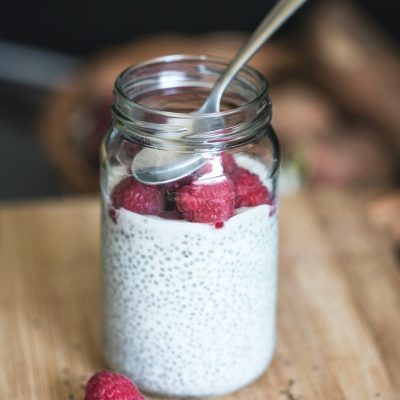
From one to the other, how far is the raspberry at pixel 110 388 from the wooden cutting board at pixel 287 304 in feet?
0.25

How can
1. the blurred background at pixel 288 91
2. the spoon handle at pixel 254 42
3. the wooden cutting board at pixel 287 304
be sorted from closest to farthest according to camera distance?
1. the spoon handle at pixel 254 42
2. the wooden cutting board at pixel 287 304
3. the blurred background at pixel 288 91

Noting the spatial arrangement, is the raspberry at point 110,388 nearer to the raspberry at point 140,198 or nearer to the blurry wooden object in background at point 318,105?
the raspberry at point 140,198

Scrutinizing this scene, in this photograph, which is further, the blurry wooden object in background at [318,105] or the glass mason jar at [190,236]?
the blurry wooden object in background at [318,105]

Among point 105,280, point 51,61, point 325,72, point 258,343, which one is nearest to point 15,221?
point 105,280

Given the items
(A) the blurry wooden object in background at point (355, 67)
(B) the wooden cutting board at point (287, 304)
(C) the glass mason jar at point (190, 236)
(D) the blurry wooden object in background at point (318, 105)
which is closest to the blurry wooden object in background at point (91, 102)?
(D) the blurry wooden object in background at point (318, 105)

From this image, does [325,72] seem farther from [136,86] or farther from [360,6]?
[136,86]

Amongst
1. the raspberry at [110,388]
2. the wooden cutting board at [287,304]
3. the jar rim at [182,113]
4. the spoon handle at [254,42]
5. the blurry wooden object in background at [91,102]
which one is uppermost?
the spoon handle at [254,42]

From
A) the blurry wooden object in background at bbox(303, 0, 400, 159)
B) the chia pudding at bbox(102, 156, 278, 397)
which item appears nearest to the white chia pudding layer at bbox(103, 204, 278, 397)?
the chia pudding at bbox(102, 156, 278, 397)

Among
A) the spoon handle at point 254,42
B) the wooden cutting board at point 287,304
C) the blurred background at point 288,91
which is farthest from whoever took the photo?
the blurred background at point 288,91

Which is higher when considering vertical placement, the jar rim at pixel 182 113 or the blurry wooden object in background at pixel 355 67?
the jar rim at pixel 182 113

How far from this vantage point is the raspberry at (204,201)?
2.42ft

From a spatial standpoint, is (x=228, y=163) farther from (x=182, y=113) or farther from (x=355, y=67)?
(x=355, y=67)

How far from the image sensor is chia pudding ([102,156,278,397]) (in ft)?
2.51

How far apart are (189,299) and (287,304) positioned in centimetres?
24
